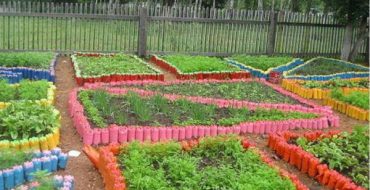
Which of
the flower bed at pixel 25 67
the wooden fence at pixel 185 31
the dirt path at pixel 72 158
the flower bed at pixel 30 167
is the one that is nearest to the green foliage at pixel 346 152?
the dirt path at pixel 72 158

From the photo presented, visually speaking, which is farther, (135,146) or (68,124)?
(68,124)

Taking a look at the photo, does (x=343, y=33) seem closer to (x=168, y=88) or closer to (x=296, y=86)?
(x=296, y=86)

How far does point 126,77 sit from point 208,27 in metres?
6.02

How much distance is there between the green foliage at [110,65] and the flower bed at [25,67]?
89 centimetres

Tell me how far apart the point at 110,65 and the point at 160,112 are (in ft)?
15.6

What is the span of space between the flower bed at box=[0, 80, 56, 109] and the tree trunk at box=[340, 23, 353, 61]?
478 inches

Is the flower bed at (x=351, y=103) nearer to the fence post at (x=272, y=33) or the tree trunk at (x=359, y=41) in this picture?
the fence post at (x=272, y=33)

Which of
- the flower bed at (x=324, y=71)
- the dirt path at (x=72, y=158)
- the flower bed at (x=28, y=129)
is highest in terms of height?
the flower bed at (x=324, y=71)

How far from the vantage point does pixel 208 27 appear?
17281 millimetres

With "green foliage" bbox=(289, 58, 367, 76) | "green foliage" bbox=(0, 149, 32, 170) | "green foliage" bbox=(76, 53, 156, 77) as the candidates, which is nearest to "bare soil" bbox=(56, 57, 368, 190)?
"green foliage" bbox=(0, 149, 32, 170)

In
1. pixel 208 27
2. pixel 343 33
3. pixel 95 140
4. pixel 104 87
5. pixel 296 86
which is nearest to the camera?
pixel 95 140

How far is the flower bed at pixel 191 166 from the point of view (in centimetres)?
569

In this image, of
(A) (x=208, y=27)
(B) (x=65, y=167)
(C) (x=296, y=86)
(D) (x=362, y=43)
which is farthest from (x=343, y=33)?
(B) (x=65, y=167)

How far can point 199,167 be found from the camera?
6.46 m
